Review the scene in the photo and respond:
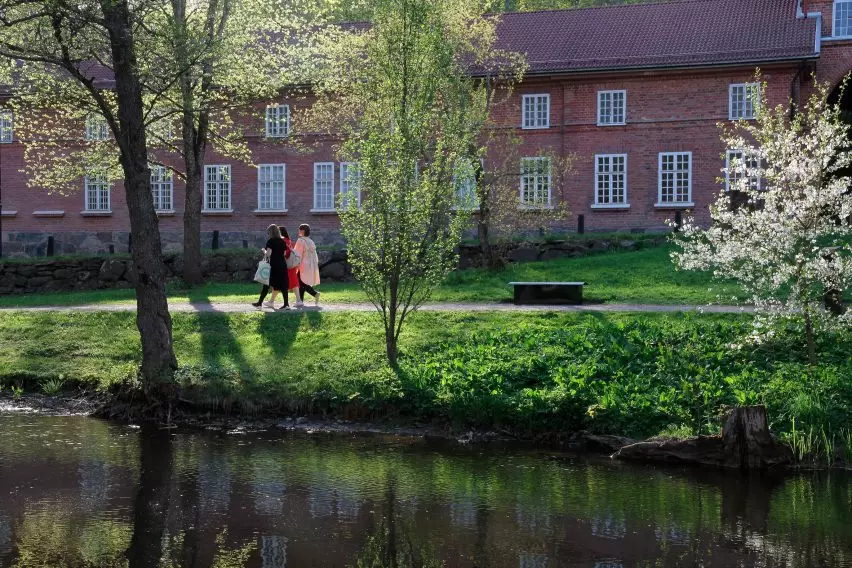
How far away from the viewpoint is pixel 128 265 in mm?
31047

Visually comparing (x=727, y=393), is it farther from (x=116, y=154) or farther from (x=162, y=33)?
(x=116, y=154)

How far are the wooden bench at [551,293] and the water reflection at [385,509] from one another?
7.46 m

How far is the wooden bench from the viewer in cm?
2062

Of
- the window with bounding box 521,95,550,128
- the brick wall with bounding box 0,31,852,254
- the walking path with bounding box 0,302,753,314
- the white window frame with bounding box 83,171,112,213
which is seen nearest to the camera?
the walking path with bounding box 0,302,753,314

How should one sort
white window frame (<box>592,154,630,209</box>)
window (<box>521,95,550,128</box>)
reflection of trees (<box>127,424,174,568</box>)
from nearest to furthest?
1. reflection of trees (<box>127,424,174,568</box>)
2. white window frame (<box>592,154,630,209</box>)
3. window (<box>521,95,550,128</box>)

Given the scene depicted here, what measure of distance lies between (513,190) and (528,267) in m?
2.08

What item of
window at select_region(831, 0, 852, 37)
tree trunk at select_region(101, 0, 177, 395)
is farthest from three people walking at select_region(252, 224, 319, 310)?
window at select_region(831, 0, 852, 37)

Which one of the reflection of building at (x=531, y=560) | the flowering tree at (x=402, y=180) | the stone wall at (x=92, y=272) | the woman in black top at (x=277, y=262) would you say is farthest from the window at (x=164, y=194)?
the reflection of building at (x=531, y=560)

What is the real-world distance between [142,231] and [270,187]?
81.0 ft

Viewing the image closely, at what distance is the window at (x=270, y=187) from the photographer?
40688 millimetres

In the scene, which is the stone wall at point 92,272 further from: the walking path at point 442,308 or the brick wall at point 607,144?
the walking path at point 442,308

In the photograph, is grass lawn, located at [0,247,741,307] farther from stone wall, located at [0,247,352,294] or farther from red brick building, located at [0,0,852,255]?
red brick building, located at [0,0,852,255]

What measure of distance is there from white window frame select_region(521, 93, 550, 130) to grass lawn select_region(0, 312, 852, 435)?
64.7ft

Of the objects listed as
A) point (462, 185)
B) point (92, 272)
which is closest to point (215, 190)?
point (92, 272)
